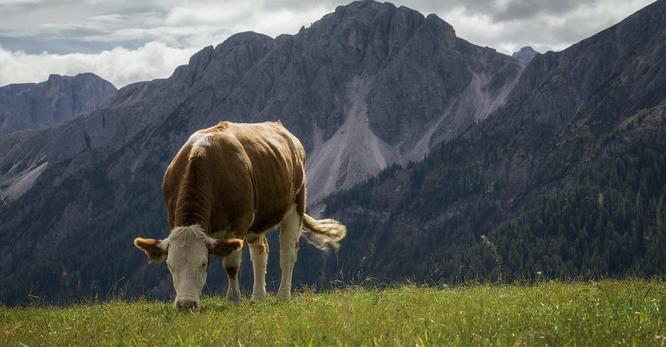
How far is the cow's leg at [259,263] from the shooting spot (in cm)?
1631

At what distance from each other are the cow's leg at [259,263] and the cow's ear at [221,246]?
405 cm

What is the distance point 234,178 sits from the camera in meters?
13.3

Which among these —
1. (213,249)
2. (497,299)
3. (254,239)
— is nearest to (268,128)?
(254,239)

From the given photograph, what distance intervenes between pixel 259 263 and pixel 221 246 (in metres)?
5.01

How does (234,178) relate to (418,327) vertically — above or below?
above

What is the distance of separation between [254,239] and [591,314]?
1028cm

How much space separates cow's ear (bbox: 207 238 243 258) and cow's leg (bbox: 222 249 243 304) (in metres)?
1.52

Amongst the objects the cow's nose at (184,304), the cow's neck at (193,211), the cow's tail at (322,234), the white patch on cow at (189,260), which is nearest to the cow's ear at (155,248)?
the white patch on cow at (189,260)

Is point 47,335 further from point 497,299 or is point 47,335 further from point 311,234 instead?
point 311,234

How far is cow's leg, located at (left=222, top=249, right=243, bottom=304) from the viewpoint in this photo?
13.8 m

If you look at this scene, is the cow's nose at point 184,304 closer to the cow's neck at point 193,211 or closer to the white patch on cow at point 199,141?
the cow's neck at point 193,211

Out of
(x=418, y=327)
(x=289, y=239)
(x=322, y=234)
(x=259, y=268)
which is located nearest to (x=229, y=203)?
(x=289, y=239)

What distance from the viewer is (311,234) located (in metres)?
18.8

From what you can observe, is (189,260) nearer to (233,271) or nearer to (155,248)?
(155,248)
